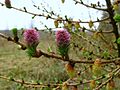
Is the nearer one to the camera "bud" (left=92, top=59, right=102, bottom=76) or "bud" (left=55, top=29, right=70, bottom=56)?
"bud" (left=55, top=29, right=70, bottom=56)

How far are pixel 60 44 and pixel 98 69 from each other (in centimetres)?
31

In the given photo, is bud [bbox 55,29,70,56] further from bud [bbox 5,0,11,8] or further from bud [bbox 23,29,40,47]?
bud [bbox 5,0,11,8]

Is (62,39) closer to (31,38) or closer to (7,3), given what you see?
(31,38)

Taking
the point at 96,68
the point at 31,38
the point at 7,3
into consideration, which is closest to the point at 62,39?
the point at 31,38

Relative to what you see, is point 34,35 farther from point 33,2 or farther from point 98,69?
point 33,2

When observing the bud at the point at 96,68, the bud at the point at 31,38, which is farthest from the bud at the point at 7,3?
the bud at the point at 96,68

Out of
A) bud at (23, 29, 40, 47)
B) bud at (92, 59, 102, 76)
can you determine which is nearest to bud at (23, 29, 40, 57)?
bud at (23, 29, 40, 47)

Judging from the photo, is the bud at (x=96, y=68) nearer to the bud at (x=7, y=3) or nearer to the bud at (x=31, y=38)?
the bud at (x=31, y=38)

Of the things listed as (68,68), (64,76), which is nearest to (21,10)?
(68,68)

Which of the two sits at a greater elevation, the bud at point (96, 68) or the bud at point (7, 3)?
the bud at point (7, 3)

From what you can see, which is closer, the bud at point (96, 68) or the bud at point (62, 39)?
the bud at point (62, 39)

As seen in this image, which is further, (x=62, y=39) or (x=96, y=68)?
(x=96, y=68)

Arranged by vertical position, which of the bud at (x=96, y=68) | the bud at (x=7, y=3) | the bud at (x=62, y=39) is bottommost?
the bud at (x=96, y=68)

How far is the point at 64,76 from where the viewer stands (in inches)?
401
